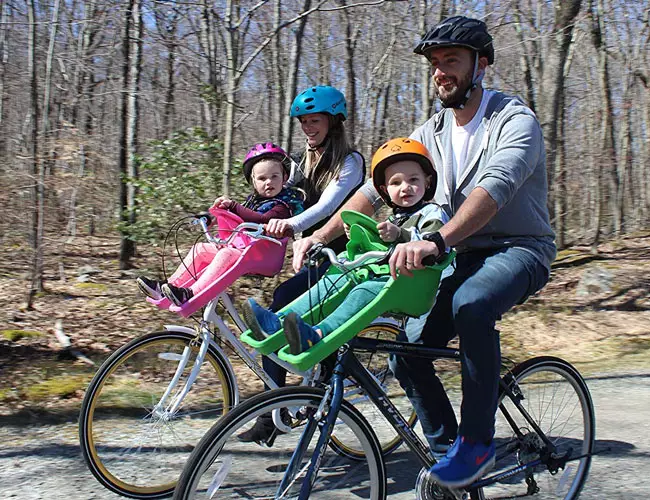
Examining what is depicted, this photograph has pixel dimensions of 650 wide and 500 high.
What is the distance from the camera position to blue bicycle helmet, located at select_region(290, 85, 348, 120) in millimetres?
4109

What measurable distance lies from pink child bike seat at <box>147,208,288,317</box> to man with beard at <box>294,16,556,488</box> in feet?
1.78

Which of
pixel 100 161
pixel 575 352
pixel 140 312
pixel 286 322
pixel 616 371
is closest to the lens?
pixel 286 322

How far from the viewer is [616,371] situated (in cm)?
631

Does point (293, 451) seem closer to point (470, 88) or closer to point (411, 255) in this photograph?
point (411, 255)

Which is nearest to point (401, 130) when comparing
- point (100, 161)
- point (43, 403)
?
point (100, 161)

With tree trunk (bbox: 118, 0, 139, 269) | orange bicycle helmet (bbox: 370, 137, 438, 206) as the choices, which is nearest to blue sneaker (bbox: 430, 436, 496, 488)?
orange bicycle helmet (bbox: 370, 137, 438, 206)

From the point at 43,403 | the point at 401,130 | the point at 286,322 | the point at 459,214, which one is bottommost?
the point at 43,403

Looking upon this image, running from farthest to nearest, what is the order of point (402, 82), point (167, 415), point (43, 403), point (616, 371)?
point (402, 82) → point (616, 371) → point (43, 403) → point (167, 415)

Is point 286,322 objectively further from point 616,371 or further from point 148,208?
point 148,208

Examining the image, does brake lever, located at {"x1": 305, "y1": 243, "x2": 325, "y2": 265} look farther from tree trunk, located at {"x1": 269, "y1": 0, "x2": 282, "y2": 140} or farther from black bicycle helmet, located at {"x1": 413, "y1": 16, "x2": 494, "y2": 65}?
tree trunk, located at {"x1": 269, "y1": 0, "x2": 282, "y2": 140}

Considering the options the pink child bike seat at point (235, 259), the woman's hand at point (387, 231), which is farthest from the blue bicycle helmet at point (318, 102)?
the woman's hand at point (387, 231)

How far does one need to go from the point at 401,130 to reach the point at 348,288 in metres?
18.1

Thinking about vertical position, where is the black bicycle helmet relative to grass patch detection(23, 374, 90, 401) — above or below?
above

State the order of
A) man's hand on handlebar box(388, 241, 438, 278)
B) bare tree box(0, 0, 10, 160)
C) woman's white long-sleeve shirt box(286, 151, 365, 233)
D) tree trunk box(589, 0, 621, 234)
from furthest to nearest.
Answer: tree trunk box(589, 0, 621, 234)
bare tree box(0, 0, 10, 160)
woman's white long-sleeve shirt box(286, 151, 365, 233)
man's hand on handlebar box(388, 241, 438, 278)
